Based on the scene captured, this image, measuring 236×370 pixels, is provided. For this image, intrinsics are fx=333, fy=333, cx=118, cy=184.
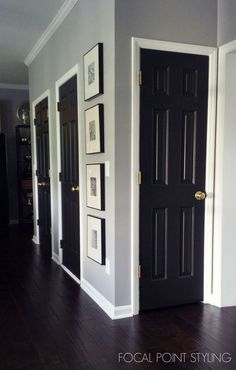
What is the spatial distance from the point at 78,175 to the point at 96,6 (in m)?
1.50

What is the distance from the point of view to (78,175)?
3314 mm

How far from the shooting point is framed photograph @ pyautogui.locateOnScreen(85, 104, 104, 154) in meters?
2.67

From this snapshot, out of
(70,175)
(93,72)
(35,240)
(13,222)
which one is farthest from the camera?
(13,222)

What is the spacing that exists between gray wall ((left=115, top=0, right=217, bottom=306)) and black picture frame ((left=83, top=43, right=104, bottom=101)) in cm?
23

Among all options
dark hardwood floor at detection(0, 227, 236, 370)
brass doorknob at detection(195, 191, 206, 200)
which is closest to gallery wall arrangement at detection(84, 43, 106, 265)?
dark hardwood floor at detection(0, 227, 236, 370)

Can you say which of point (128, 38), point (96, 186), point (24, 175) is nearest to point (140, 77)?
point (128, 38)

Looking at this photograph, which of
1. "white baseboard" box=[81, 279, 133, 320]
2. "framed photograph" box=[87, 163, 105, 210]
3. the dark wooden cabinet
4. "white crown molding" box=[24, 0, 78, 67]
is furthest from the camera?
the dark wooden cabinet

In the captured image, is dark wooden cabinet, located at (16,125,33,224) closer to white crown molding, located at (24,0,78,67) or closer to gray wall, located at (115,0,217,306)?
white crown molding, located at (24,0,78,67)

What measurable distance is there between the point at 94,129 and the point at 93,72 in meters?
0.46

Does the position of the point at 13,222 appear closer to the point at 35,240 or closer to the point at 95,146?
the point at 35,240

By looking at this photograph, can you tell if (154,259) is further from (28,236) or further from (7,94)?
(7,94)

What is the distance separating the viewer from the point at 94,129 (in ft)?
9.12

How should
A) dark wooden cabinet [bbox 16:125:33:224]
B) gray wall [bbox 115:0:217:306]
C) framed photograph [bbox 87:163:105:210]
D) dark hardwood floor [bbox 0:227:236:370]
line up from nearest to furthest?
dark hardwood floor [bbox 0:227:236:370] < gray wall [bbox 115:0:217:306] < framed photograph [bbox 87:163:105:210] < dark wooden cabinet [bbox 16:125:33:224]

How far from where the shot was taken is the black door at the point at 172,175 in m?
2.60
